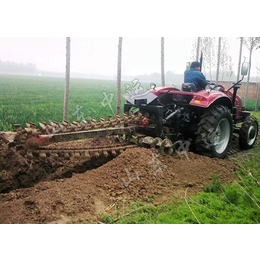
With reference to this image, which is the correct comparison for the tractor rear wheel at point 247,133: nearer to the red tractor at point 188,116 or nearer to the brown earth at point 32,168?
the red tractor at point 188,116

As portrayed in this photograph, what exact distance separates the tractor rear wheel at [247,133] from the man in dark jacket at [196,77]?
1357mm

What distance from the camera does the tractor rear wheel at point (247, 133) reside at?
5.67 meters

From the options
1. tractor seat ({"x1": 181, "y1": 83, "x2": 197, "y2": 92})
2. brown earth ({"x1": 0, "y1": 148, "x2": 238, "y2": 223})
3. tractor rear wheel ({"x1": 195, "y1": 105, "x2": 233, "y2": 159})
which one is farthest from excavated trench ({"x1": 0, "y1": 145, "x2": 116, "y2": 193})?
tractor seat ({"x1": 181, "y1": 83, "x2": 197, "y2": 92})

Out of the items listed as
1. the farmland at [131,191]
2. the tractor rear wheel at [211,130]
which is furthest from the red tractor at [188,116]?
the farmland at [131,191]

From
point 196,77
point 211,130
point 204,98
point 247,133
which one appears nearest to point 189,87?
point 196,77

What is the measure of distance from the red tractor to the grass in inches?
46.3

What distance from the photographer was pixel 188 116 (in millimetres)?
4840

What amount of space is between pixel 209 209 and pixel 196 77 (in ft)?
8.57

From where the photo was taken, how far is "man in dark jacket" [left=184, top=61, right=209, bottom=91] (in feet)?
16.2

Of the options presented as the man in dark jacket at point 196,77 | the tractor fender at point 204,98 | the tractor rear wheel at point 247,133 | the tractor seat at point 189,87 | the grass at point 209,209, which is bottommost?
the grass at point 209,209

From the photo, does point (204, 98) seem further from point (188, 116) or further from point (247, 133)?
point (247, 133)

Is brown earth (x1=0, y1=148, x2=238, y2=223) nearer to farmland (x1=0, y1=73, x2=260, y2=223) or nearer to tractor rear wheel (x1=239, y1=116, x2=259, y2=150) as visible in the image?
farmland (x1=0, y1=73, x2=260, y2=223)

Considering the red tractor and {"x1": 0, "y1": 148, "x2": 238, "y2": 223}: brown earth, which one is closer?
{"x1": 0, "y1": 148, "x2": 238, "y2": 223}: brown earth

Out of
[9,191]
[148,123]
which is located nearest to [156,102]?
[148,123]
